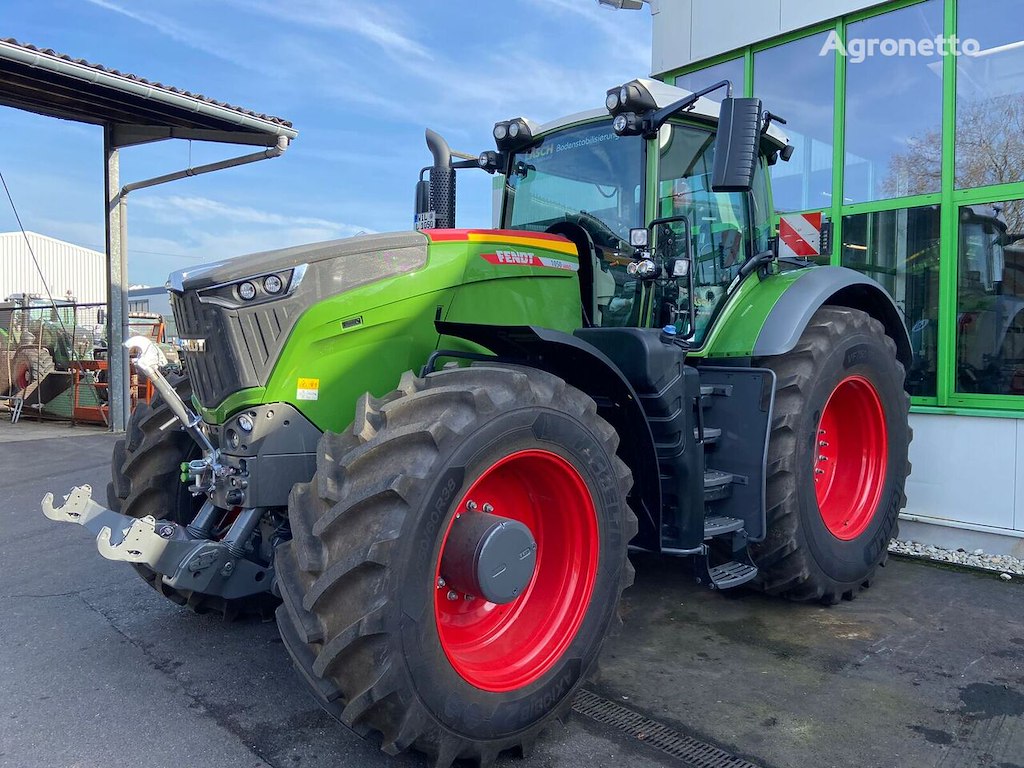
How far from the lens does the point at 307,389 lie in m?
2.91

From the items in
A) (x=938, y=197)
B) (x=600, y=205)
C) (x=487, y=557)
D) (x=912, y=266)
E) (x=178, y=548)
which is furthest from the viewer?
(x=912, y=266)

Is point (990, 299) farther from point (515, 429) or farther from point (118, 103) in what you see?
point (118, 103)

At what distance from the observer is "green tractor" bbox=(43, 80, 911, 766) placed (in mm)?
2355

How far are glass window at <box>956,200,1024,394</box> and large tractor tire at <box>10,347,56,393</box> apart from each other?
12.8 metres

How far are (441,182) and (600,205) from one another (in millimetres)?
890

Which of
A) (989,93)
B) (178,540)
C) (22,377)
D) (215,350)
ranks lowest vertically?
(178,540)

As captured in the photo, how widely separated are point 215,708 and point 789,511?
2.66 metres

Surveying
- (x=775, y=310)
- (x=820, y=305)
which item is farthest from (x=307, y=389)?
(x=820, y=305)

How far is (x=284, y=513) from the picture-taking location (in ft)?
9.78

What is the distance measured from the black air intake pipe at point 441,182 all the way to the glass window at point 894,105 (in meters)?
3.59

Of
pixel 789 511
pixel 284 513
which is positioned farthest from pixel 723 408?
pixel 284 513

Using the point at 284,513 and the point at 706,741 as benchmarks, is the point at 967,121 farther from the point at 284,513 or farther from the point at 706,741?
the point at 284,513

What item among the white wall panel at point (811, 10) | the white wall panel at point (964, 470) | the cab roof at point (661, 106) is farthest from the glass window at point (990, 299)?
the cab roof at point (661, 106)

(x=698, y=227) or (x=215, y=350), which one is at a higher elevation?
(x=698, y=227)
